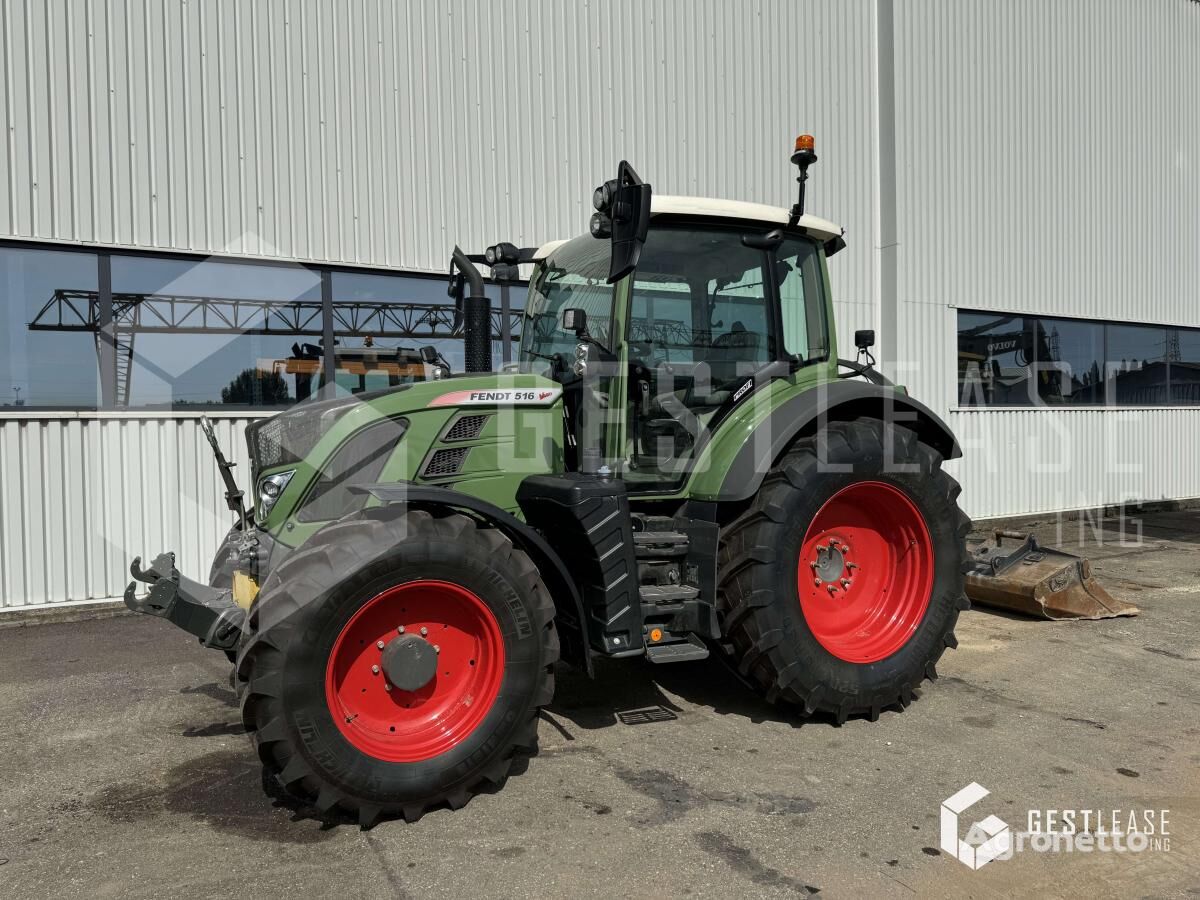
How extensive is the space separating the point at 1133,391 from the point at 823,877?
12.0 meters

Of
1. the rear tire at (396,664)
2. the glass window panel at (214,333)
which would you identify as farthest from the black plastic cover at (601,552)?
the glass window panel at (214,333)

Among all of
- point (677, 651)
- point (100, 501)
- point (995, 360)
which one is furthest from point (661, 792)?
point (995, 360)

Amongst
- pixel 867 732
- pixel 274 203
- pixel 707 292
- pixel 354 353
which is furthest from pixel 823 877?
pixel 274 203

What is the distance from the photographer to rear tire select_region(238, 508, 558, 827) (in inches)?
117

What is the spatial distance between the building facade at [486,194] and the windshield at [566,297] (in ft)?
8.97

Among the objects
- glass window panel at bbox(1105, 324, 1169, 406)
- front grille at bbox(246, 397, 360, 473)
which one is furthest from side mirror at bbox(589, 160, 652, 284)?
glass window panel at bbox(1105, 324, 1169, 406)

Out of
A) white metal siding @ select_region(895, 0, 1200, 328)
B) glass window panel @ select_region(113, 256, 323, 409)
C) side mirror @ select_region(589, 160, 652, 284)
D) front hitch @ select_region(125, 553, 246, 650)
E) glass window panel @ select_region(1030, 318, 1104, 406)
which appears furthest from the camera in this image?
glass window panel @ select_region(1030, 318, 1104, 406)

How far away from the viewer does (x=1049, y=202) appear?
11.3 meters

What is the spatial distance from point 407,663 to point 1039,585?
476cm

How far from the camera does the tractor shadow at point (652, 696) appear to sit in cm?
426

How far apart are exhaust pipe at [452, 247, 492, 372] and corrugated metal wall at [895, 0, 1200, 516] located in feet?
22.6

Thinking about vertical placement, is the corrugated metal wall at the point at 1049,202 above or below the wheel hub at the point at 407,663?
above

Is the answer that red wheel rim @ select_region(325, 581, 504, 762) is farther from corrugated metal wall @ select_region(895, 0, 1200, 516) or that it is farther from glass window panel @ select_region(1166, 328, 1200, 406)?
glass window panel @ select_region(1166, 328, 1200, 406)

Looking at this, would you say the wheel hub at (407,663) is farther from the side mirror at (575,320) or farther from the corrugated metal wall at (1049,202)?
the corrugated metal wall at (1049,202)
